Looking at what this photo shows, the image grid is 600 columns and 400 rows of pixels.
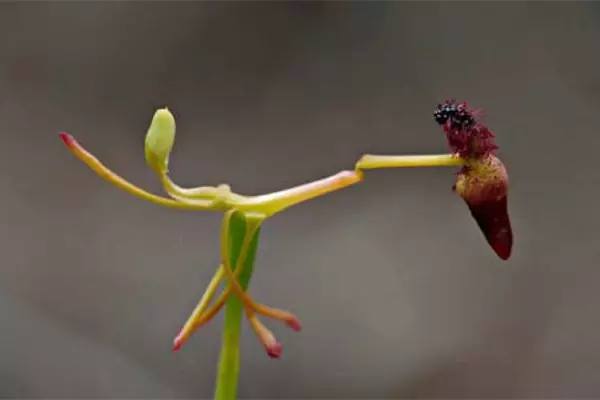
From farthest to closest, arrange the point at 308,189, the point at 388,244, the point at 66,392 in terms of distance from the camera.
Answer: the point at 388,244
the point at 66,392
the point at 308,189

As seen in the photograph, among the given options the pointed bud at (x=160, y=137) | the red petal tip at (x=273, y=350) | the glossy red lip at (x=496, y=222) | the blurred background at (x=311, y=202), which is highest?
the blurred background at (x=311, y=202)

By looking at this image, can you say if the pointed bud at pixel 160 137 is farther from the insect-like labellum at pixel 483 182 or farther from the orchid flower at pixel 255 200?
the insect-like labellum at pixel 483 182

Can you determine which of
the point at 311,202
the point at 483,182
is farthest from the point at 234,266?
the point at 311,202

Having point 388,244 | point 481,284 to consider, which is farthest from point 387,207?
point 481,284

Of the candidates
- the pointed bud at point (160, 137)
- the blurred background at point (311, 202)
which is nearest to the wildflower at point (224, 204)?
the pointed bud at point (160, 137)

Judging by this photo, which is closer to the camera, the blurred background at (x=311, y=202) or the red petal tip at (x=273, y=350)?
the red petal tip at (x=273, y=350)

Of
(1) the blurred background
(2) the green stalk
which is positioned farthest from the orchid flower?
(1) the blurred background

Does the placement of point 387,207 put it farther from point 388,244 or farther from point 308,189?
point 308,189

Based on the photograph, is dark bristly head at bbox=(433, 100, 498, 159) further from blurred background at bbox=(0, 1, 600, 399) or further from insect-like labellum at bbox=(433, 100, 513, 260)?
blurred background at bbox=(0, 1, 600, 399)
